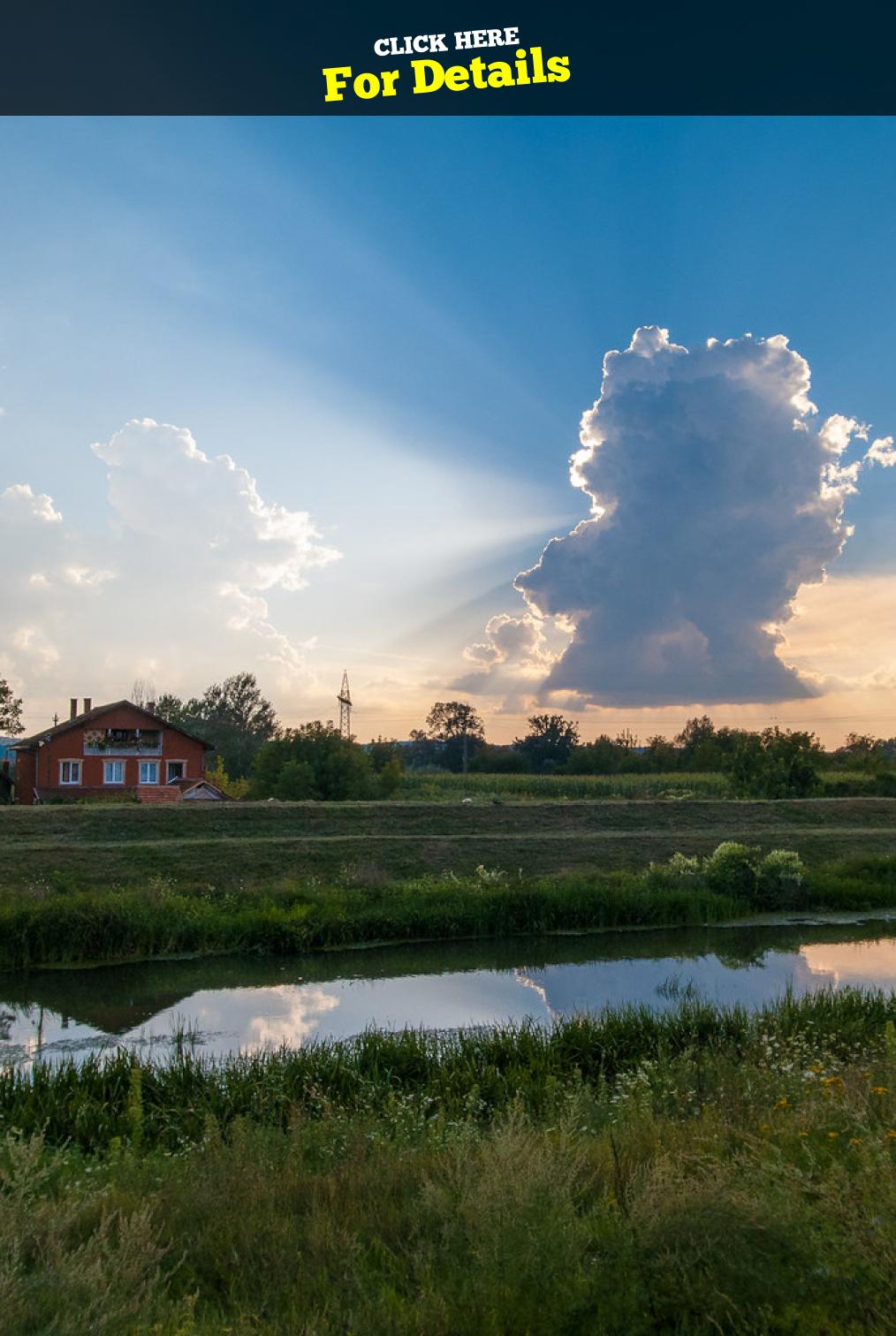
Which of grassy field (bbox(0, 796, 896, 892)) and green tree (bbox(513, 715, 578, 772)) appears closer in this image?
grassy field (bbox(0, 796, 896, 892))

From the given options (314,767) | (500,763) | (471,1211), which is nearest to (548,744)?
(500,763)

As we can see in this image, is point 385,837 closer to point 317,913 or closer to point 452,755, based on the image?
point 317,913

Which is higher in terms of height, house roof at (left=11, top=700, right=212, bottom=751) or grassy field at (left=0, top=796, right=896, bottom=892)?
house roof at (left=11, top=700, right=212, bottom=751)

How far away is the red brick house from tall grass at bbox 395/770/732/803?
12573mm

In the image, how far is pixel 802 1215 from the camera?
12.0ft

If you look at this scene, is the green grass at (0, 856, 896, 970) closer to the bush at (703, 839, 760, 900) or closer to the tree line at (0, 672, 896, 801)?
the bush at (703, 839, 760, 900)

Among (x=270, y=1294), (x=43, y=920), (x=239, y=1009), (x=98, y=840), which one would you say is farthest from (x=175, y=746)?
(x=270, y=1294)

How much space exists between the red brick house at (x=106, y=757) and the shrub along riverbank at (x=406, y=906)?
2976cm

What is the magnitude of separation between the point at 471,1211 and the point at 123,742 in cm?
5135

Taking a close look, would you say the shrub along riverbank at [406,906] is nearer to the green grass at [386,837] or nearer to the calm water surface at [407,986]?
the calm water surface at [407,986]

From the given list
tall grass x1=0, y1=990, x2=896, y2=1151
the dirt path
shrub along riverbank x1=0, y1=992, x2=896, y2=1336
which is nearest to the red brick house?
the dirt path

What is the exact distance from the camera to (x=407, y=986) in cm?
1501

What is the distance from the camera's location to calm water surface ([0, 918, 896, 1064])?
1227 centimetres

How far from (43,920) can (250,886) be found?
5.30m
